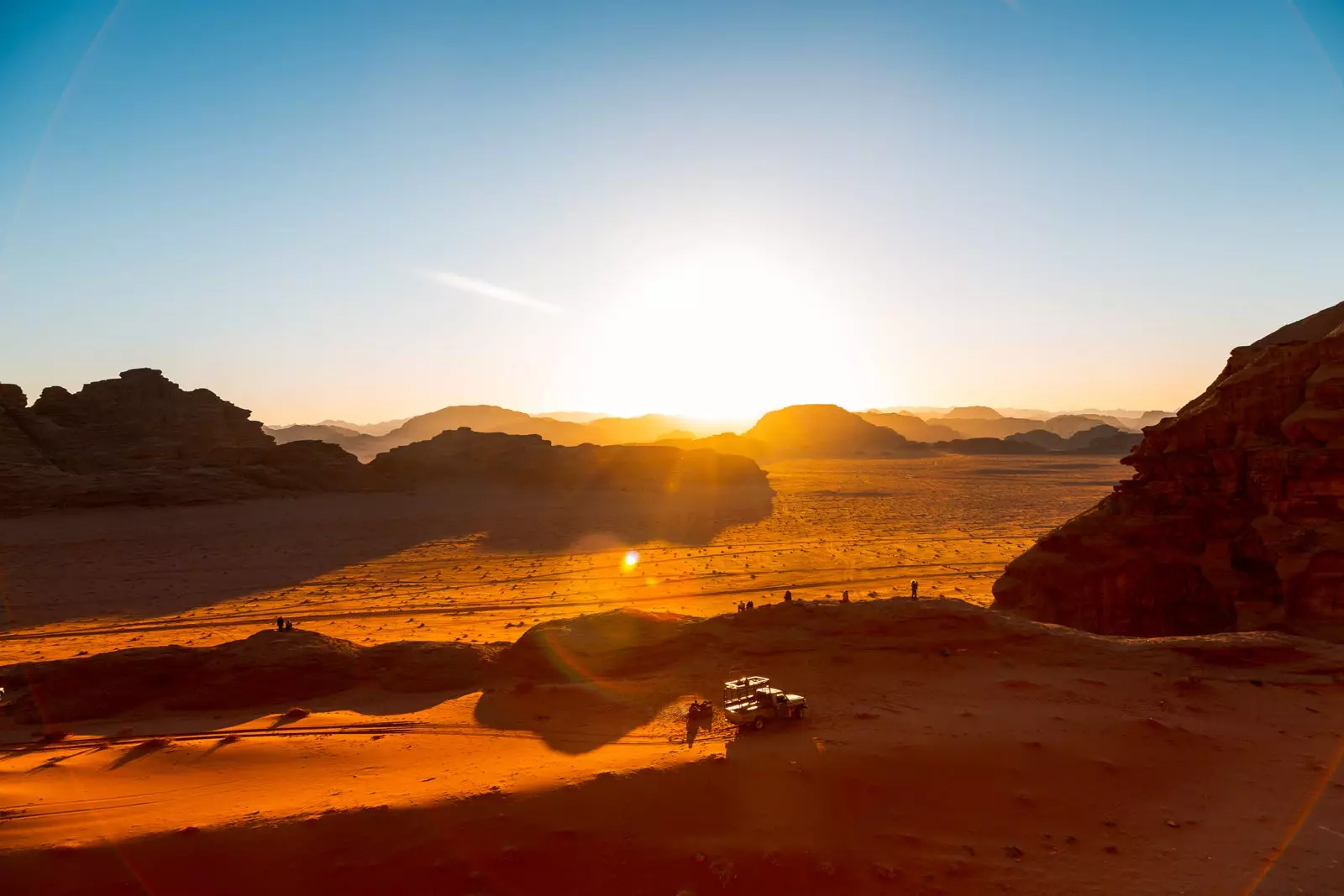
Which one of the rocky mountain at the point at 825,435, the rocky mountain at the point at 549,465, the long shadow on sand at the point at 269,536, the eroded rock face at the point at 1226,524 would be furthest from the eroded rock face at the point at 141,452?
the rocky mountain at the point at 825,435

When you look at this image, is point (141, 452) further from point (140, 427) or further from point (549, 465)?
point (549, 465)

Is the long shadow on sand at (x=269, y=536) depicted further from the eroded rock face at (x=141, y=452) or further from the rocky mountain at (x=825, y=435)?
the rocky mountain at (x=825, y=435)

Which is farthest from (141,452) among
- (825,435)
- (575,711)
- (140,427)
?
(825,435)

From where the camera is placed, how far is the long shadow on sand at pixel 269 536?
32.3 m

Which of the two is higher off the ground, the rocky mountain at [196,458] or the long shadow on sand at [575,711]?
the rocky mountain at [196,458]

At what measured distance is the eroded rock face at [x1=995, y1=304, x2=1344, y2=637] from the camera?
16.6 meters

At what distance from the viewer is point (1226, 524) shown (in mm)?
19141

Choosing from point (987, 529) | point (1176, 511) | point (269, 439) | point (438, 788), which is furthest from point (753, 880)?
point (269, 439)

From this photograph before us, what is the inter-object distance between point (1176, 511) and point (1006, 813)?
49.6 feet

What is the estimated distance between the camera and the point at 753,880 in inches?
337

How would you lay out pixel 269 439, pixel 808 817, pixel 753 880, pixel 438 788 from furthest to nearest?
pixel 269 439
pixel 438 788
pixel 808 817
pixel 753 880

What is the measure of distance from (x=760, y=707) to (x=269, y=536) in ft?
137

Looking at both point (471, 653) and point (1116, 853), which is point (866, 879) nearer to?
point (1116, 853)

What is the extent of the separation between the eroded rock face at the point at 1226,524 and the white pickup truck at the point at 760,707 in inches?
482
